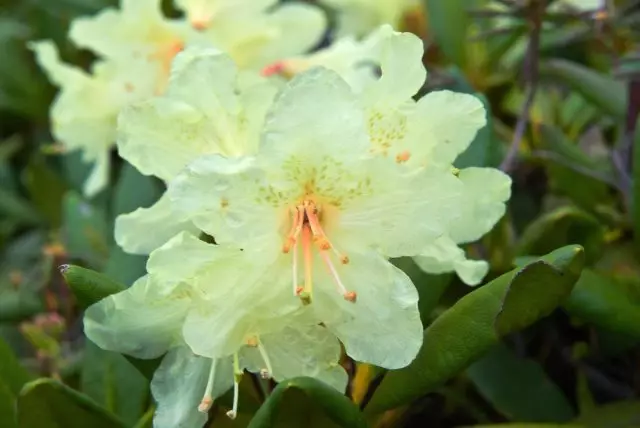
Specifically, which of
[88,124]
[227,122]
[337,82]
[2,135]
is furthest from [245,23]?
[2,135]

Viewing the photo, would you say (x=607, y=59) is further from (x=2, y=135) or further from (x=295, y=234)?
(x=2, y=135)

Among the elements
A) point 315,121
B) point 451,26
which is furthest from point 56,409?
point 451,26

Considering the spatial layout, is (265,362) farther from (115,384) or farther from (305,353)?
(115,384)

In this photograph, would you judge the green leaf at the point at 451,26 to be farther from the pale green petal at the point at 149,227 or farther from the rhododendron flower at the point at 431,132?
the pale green petal at the point at 149,227

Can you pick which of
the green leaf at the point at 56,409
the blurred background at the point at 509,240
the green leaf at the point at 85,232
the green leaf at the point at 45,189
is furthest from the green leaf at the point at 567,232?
the green leaf at the point at 45,189

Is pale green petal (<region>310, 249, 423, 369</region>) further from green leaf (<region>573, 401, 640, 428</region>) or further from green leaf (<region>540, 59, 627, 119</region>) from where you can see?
green leaf (<region>540, 59, 627, 119</region>)
